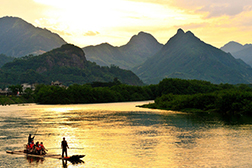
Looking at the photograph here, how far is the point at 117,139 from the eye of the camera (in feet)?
240

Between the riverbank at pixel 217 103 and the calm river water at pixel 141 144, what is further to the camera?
the riverbank at pixel 217 103

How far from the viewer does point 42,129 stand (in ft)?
300

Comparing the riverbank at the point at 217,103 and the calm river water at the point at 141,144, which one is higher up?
the riverbank at the point at 217,103

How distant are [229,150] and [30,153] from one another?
36011mm

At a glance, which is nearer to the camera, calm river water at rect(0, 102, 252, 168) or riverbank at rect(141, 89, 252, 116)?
calm river water at rect(0, 102, 252, 168)

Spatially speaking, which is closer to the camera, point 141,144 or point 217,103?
point 141,144

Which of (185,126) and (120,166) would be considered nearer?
(120,166)

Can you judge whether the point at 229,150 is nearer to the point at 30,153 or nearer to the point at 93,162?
the point at 93,162

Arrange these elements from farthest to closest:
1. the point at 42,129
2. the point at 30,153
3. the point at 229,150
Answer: the point at 42,129 → the point at 229,150 → the point at 30,153

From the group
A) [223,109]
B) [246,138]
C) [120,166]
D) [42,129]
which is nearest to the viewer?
[120,166]

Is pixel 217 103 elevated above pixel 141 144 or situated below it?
above

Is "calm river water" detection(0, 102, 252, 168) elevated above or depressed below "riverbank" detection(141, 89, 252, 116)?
below

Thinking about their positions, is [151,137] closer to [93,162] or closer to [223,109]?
[93,162]

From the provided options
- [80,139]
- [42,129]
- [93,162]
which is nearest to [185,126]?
[80,139]
